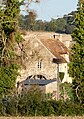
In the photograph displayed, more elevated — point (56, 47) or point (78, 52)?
point (78, 52)

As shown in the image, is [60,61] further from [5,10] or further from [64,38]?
[5,10]

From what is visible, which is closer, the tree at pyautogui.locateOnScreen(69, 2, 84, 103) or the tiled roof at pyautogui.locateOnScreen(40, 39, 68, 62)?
the tree at pyautogui.locateOnScreen(69, 2, 84, 103)

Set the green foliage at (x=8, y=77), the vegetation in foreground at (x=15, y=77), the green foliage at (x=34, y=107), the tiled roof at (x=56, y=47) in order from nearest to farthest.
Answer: the green foliage at (x=34, y=107)
the vegetation in foreground at (x=15, y=77)
the green foliage at (x=8, y=77)
the tiled roof at (x=56, y=47)

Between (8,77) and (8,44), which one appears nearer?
(8,44)

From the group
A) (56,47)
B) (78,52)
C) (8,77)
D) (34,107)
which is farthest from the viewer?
(56,47)

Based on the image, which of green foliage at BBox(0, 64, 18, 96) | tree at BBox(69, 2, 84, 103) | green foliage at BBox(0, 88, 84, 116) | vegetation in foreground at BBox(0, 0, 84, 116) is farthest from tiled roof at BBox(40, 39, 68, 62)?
green foliage at BBox(0, 88, 84, 116)

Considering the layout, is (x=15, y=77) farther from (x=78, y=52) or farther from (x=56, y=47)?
(x=56, y=47)

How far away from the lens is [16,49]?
36844 millimetres

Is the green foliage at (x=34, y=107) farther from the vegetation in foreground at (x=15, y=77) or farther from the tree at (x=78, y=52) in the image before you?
the tree at (x=78, y=52)

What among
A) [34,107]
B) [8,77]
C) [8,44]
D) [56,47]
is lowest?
[56,47]

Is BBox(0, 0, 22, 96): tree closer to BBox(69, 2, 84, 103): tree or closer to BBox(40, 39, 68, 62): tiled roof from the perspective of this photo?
BBox(69, 2, 84, 103): tree

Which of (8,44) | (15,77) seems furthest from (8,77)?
(8,44)

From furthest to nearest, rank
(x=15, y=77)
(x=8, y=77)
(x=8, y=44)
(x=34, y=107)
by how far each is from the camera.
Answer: (x=15, y=77), (x=8, y=77), (x=8, y=44), (x=34, y=107)

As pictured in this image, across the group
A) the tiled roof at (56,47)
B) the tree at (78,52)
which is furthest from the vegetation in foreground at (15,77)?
the tiled roof at (56,47)
